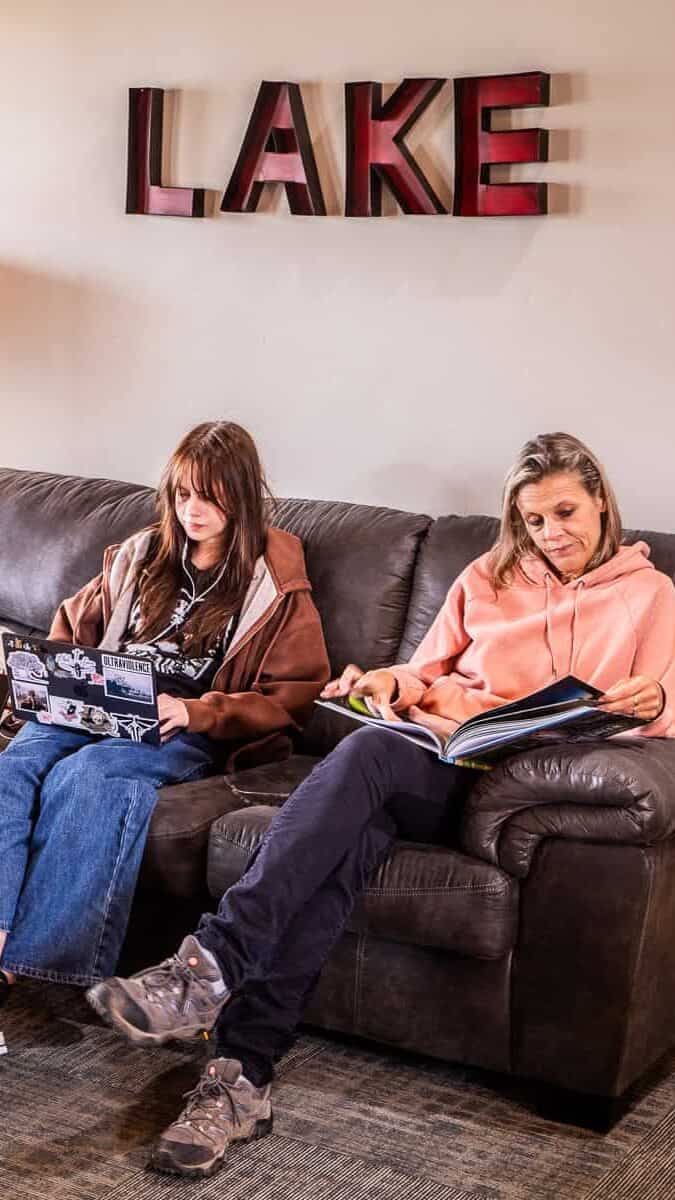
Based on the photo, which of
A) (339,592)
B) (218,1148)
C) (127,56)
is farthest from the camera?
(127,56)

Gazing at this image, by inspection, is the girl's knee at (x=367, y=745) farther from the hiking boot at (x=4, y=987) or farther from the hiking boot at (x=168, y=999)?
the hiking boot at (x=4, y=987)

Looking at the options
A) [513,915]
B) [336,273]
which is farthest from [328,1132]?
[336,273]

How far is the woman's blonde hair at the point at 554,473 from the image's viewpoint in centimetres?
276

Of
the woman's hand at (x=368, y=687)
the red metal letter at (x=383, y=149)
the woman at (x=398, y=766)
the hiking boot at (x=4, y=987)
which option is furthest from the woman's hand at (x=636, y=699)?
the red metal letter at (x=383, y=149)

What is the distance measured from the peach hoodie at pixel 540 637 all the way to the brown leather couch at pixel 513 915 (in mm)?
190

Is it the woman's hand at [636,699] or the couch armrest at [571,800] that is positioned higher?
the woman's hand at [636,699]

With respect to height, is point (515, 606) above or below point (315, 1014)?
above

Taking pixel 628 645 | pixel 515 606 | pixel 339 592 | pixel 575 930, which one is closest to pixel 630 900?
pixel 575 930

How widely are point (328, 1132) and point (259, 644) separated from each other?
1.00 meters

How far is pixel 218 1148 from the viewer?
2.30m

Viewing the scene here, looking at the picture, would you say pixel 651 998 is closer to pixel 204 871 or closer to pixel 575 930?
pixel 575 930

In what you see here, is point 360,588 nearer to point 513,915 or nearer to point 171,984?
point 513,915

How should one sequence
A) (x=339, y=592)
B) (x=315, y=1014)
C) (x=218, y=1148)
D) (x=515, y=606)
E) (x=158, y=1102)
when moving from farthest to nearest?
(x=339, y=592)
(x=515, y=606)
(x=315, y=1014)
(x=158, y=1102)
(x=218, y=1148)

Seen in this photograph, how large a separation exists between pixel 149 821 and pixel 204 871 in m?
0.13
